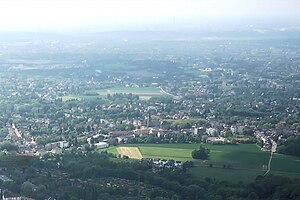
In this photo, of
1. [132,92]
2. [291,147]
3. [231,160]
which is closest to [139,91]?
[132,92]

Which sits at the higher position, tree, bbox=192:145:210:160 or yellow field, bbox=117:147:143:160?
tree, bbox=192:145:210:160

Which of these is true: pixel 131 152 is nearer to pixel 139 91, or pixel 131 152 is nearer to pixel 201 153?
pixel 201 153

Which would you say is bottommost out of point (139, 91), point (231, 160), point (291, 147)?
point (139, 91)

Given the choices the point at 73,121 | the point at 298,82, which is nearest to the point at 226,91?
the point at 298,82

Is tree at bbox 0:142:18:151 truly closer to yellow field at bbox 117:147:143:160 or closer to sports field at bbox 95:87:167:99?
yellow field at bbox 117:147:143:160

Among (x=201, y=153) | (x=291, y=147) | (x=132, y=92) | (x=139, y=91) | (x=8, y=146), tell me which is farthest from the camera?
(x=139, y=91)

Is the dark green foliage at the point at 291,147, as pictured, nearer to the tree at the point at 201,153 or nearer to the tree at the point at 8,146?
the tree at the point at 201,153

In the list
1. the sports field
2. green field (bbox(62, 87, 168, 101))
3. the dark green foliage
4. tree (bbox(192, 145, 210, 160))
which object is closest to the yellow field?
tree (bbox(192, 145, 210, 160))
